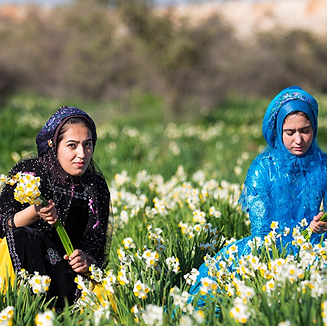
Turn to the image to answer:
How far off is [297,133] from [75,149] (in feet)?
4.21

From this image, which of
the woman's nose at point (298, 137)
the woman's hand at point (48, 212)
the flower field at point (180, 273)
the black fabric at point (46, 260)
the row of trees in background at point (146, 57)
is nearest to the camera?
the flower field at point (180, 273)

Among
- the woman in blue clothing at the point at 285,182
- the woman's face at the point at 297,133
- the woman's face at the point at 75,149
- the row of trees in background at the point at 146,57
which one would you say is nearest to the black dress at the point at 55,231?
the woman's face at the point at 75,149

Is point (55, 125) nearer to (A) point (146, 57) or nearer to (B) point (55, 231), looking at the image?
(B) point (55, 231)

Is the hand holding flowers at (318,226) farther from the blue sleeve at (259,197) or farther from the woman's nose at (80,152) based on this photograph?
the woman's nose at (80,152)

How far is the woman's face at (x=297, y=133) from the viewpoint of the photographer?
109 inches

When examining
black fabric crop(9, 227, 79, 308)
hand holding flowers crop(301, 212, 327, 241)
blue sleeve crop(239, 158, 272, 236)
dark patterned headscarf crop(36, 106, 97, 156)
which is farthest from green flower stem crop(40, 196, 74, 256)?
hand holding flowers crop(301, 212, 327, 241)

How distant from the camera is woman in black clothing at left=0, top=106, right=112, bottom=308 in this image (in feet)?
8.01

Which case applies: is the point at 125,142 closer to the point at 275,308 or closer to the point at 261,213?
the point at 261,213

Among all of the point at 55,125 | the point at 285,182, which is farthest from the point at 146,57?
the point at 55,125

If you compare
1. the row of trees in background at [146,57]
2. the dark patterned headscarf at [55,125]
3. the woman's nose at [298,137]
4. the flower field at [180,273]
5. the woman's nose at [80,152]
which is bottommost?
the flower field at [180,273]

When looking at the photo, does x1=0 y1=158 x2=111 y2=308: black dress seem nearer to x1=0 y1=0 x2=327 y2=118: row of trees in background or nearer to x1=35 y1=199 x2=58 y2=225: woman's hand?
x1=35 y1=199 x2=58 y2=225: woman's hand

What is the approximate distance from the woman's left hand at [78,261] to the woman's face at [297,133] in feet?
4.44

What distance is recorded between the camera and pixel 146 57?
669 inches

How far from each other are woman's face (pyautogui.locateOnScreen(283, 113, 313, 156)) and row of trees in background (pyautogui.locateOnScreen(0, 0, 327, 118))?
519 inches
